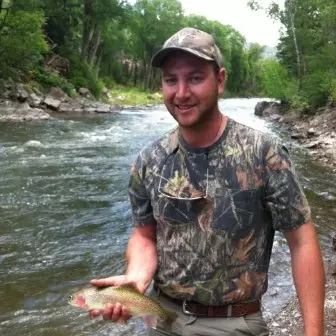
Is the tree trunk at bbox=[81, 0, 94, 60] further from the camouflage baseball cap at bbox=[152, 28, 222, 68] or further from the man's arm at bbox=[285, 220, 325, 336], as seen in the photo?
the man's arm at bbox=[285, 220, 325, 336]

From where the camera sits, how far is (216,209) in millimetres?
2273

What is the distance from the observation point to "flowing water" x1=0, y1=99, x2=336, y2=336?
218 inches

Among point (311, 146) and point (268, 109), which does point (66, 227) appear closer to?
point (311, 146)

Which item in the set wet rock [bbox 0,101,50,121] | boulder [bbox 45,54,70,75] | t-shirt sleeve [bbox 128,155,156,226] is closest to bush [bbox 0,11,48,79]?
wet rock [bbox 0,101,50,121]

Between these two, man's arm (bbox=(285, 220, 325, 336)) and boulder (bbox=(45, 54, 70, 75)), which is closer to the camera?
man's arm (bbox=(285, 220, 325, 336))

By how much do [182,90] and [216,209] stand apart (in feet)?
1.87

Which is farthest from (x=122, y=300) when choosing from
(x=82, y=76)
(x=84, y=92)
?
(x=82, y=76)

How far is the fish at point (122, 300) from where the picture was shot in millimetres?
2305

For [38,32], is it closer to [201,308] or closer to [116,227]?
[116,227]

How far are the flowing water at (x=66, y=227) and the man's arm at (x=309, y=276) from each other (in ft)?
10.9

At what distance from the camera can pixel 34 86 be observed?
3262 cm

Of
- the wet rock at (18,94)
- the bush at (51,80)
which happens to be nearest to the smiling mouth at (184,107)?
the wet rock at (18,94)

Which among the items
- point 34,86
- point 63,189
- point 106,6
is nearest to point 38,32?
point 34,86

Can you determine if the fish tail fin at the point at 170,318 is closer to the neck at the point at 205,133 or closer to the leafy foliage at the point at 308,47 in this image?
the neck at the point at 205,133
